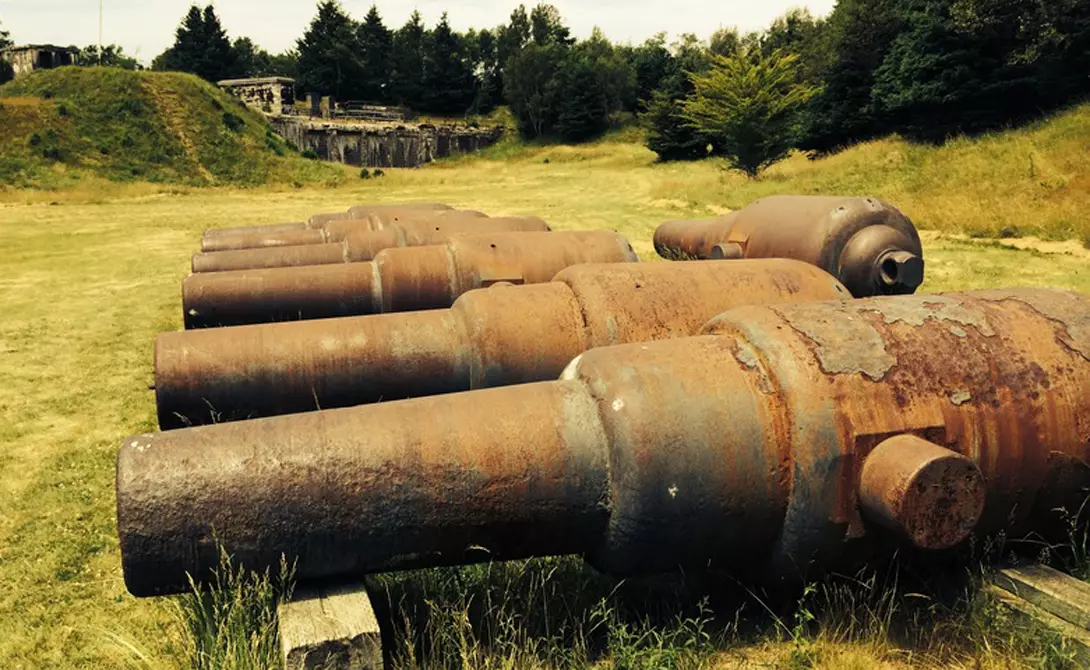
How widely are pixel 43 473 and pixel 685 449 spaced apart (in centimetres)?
580

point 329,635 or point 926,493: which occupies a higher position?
point 926,493

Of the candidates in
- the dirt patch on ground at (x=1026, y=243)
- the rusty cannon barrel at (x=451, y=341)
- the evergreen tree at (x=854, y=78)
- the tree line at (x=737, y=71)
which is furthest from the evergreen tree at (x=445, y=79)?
the rusty cannon barrel at (x=451, y=341)

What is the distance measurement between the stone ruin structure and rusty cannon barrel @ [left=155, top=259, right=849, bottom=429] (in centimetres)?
4894

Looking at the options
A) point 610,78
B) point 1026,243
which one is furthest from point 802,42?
point 1026,243

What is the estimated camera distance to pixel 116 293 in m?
13.7

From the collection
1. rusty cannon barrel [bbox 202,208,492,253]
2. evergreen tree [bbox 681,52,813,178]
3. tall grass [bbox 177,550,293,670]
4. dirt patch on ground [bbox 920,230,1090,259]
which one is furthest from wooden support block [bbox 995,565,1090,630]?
evergreen tree [bbox 681,52,813,178]

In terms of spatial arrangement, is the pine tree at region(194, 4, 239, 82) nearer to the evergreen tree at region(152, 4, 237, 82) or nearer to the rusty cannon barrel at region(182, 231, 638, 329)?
the evergreen tree at region(152, 4, 237, 82)

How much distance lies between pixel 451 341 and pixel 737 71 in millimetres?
31785

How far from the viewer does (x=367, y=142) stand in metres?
52.2

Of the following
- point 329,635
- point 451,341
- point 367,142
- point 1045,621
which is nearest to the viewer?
point 329,635

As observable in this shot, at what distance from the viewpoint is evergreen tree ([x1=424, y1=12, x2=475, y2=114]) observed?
7094cm

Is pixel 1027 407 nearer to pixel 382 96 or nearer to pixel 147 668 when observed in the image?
pixel 147 668

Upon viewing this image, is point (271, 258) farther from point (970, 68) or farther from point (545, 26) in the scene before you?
point (545, 26)

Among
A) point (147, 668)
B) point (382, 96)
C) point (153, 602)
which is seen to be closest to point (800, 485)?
point (147, 668)
